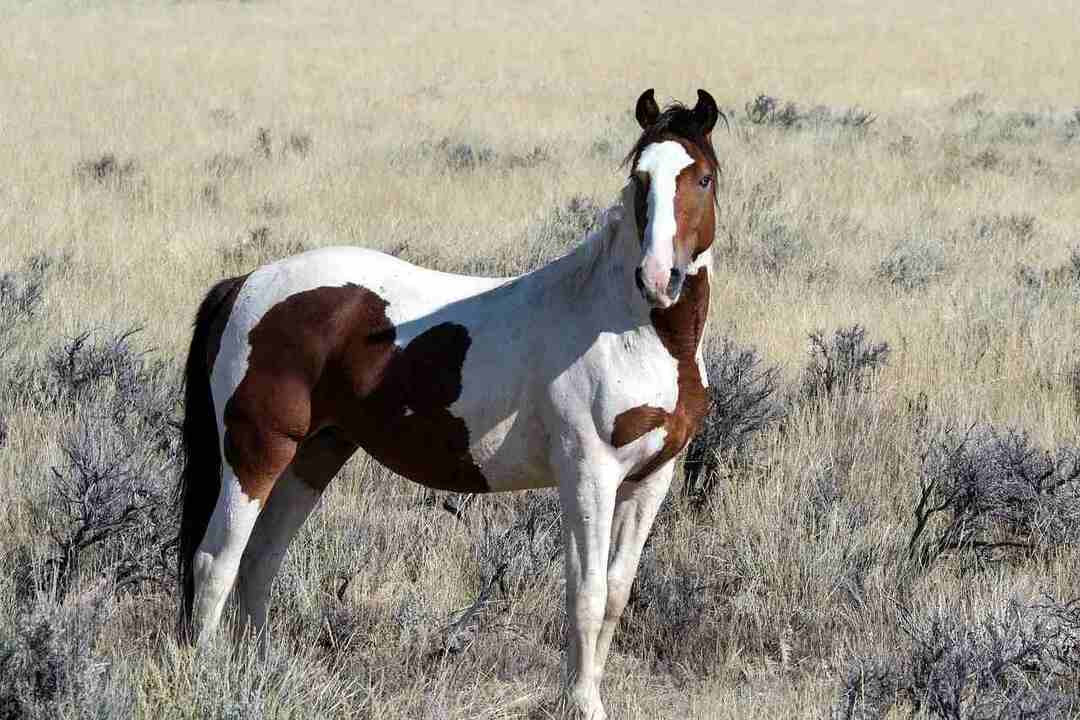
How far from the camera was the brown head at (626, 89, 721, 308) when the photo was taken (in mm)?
3322

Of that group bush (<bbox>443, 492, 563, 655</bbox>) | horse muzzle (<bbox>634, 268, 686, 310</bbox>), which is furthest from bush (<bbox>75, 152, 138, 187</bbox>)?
horse muzzle (<bbox>634, 268, 686, 310</bbox>)

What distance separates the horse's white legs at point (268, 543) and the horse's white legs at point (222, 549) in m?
0.24

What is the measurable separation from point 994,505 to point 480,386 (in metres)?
2.35

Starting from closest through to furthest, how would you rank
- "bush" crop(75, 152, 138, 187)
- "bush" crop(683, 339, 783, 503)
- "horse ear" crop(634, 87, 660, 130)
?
"horse ear" crop(634, 87, 660, 130) < "bush" crop(683, 339, 783, 503) < "bush" crop(75, 152, 138, 187)

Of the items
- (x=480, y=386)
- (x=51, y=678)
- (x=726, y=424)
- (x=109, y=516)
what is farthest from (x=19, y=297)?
(x=51, y=678)

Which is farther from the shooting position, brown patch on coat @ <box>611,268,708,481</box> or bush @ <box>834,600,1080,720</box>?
brown patch on coat @ <box>611,268,708,481</box>

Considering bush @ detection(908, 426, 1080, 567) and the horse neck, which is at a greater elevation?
the horse neck

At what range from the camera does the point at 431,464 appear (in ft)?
12.7

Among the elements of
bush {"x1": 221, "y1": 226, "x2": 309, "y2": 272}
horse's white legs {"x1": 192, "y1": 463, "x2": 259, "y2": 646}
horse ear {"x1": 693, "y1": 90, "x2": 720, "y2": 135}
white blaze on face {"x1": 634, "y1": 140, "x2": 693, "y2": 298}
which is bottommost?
bush {"x1": 221, "y1": 226, "x2": 309, "y2": 272}

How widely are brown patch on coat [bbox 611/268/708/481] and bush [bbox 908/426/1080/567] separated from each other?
5.06 ft

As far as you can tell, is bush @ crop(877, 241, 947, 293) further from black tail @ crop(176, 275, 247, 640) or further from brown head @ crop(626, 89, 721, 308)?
black tail @ crop(176, 275, 247, 640)

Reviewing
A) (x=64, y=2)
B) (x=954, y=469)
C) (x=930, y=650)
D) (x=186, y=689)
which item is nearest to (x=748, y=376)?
(x=954, y=469)

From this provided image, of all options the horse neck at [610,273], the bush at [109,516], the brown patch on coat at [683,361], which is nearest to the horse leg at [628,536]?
the brown patch on coat at [683,361]

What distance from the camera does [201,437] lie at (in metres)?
4.11
